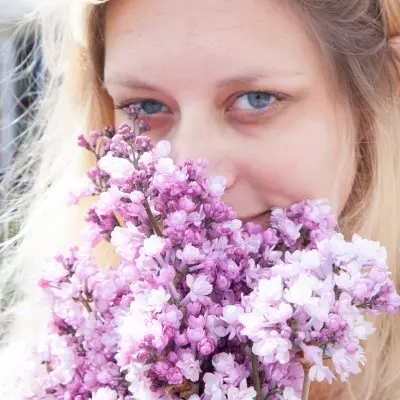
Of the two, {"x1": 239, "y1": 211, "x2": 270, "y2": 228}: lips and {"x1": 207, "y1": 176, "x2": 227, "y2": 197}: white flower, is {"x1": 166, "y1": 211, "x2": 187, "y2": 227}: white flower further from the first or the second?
{"x1": 239, "y1": 211, "x2": 270, "y2": 228}: lips

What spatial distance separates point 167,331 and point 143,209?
0.13 meters

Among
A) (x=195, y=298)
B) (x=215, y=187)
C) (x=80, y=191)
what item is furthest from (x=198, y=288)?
(x=80, y=191)

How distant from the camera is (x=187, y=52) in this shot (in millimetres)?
1005

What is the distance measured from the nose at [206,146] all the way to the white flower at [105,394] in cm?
35

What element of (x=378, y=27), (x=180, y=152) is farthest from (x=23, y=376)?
(x=378, y=27)

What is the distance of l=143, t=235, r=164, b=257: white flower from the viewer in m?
0.71

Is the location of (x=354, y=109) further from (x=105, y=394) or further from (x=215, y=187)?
(x=105, y=394)

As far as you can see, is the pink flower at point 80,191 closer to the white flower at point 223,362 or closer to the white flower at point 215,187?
the white flower at point 215,187

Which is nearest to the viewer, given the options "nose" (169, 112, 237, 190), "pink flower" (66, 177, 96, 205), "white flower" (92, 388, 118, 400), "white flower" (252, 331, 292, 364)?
"white flower" (252, 331, 292, 364)

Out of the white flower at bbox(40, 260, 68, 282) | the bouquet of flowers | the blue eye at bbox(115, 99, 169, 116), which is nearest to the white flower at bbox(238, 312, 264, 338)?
the bouquet of flowers

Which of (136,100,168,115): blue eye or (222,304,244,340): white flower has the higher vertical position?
(136,100,168,115): blue eye

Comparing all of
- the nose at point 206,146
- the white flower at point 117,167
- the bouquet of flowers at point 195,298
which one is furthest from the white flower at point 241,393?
the nose at point 206,146

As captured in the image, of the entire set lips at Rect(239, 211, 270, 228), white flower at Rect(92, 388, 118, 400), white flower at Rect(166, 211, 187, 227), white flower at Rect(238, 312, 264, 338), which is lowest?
white flower at Rect(92, 388, 118, 400)

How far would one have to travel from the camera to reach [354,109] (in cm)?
118
